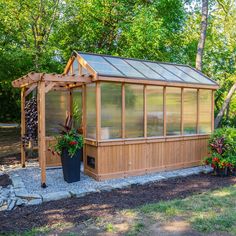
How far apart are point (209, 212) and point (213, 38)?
42.3 ft

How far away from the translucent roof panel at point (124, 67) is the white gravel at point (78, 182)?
91.9 inches

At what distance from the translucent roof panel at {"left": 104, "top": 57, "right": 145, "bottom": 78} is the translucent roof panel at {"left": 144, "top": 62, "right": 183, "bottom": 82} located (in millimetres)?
839

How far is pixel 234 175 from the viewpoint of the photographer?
6.44 meters

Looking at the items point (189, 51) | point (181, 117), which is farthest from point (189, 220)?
point (189, 51)

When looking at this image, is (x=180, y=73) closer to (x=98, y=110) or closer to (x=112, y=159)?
(x=98, y=110)

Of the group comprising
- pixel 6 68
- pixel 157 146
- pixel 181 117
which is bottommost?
pixel 157 146

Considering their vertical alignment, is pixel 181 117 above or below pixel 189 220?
above

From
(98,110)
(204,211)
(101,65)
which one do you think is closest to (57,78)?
(98,110)

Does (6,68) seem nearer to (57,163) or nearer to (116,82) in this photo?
(57,163)

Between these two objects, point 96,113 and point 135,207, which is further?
point 96,113

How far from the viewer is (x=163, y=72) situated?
23.3 feet

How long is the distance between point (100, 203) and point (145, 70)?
3.65 m

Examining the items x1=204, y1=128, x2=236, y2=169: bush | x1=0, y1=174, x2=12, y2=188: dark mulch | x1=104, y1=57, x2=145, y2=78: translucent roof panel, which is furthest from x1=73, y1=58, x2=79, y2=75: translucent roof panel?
x1=204, y1=128, x2=236, y2=169: bush

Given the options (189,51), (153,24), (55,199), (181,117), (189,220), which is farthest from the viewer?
(189,51)
